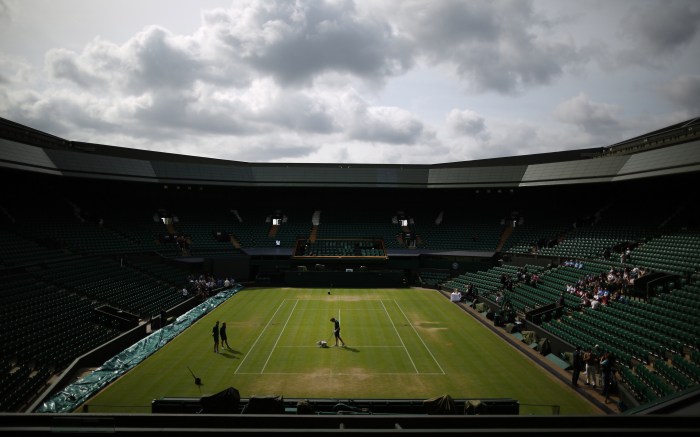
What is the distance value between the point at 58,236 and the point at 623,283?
39530 millimetres

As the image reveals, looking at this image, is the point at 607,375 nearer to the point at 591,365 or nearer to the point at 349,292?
the point at 591,365

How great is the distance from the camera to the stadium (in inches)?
502

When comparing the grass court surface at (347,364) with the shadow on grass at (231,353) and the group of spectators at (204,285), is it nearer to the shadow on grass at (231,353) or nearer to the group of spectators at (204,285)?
the shadow on grass at (231,353)

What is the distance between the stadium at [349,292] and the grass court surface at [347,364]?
0.50 feet

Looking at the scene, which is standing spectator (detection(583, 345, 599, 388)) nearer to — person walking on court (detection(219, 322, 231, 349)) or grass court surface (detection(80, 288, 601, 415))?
grass court surface (detection(80, 288, 601, 415))

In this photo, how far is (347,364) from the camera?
765 inches

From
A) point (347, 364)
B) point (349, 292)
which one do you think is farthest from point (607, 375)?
point (349, 292)

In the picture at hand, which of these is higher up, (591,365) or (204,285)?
(591,365)

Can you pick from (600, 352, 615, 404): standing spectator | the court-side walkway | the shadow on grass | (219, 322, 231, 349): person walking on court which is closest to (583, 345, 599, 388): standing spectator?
the court-side walkway

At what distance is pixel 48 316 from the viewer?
2141 centimetres

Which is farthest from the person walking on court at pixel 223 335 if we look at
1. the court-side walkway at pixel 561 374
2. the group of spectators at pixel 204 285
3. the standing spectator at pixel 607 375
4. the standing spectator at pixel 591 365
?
the standing spectator at pixel 607 375

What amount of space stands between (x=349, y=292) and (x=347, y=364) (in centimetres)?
1958

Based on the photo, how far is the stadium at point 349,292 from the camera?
12742 millimetres

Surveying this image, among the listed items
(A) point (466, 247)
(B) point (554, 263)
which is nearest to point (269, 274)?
(A) point (466, 247)
